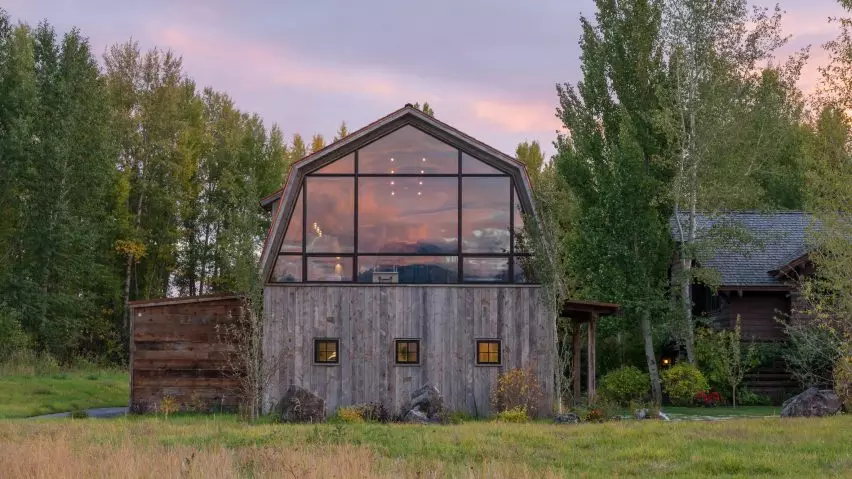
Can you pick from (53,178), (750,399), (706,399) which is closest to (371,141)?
(706,399)

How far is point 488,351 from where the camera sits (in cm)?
2305

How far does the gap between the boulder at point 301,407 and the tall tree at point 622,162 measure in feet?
39.7

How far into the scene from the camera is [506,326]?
75.6 ft

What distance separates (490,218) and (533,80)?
1127 cm

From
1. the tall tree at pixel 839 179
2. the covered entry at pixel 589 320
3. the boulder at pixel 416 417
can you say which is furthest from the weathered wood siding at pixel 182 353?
the tall tree at pixel 839 179

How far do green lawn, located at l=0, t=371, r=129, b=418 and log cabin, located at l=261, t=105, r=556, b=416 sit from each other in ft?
19.6

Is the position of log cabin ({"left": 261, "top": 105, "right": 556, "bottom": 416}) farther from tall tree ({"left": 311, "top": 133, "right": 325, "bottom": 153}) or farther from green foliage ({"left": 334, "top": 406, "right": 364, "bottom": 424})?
tall tree ({"left": 311, "top": 133, "right": 325, "bottom": 153})

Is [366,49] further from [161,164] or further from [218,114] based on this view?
[218,114]

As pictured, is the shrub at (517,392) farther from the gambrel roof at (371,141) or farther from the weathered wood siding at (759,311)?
the weathered wood siding at (759,311)

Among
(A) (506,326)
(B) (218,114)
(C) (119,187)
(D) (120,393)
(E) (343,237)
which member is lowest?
(D) (120,393)

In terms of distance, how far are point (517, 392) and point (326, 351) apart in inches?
185

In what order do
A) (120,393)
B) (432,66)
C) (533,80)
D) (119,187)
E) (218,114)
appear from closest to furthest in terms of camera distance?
(432,66), (120,393), (533,80), (119,187), (218,114)

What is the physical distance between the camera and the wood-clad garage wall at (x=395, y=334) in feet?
75.4

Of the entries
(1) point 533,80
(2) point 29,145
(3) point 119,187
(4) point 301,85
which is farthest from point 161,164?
(1) point 533,80
